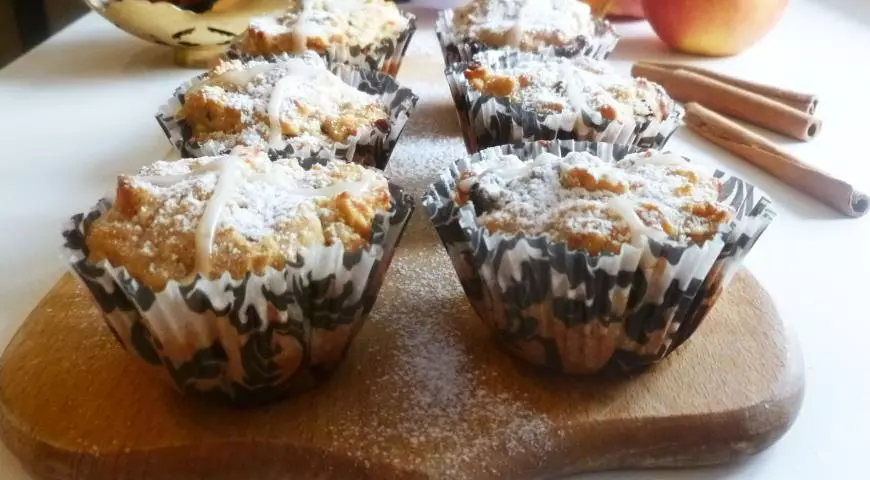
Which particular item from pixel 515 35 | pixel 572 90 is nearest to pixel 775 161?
pixel 572 90

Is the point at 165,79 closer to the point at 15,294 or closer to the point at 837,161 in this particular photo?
the point at 15,294

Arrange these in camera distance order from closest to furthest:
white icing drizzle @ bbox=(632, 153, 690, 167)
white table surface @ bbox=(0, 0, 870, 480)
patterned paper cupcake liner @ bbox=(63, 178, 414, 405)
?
1. patterned paper cupcake liner @ bbox=(63, 178, 414, 405)
2. white table surface @ bbox=(0, 0, 870, 480)
3. white icing drizzle @ bbox=(632, 153, 690, 167)

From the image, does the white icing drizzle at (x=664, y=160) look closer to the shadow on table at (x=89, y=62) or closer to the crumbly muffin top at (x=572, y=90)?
the crumbly muffin top at (x=572, y=90)

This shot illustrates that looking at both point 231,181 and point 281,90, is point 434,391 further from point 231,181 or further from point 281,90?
point 281,90

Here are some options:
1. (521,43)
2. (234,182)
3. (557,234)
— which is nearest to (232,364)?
(234,182)

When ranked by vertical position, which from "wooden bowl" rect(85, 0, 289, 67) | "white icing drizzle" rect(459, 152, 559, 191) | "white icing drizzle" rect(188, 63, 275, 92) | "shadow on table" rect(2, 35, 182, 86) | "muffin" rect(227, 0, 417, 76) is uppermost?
"white icing drizzle" rect(459, 152, 559, 191)

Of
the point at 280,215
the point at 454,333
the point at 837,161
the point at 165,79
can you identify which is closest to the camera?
the point at 280,215

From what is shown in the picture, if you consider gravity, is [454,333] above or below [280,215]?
below

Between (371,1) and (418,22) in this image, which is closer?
(371,1)

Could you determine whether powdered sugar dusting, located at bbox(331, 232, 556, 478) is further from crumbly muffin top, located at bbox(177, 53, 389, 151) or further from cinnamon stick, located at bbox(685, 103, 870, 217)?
cinnamon stick, located at bbox(685, 103, 870, 217)

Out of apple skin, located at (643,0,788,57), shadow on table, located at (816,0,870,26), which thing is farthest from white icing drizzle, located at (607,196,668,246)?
shadow on table, located at (816,0,870,26)
